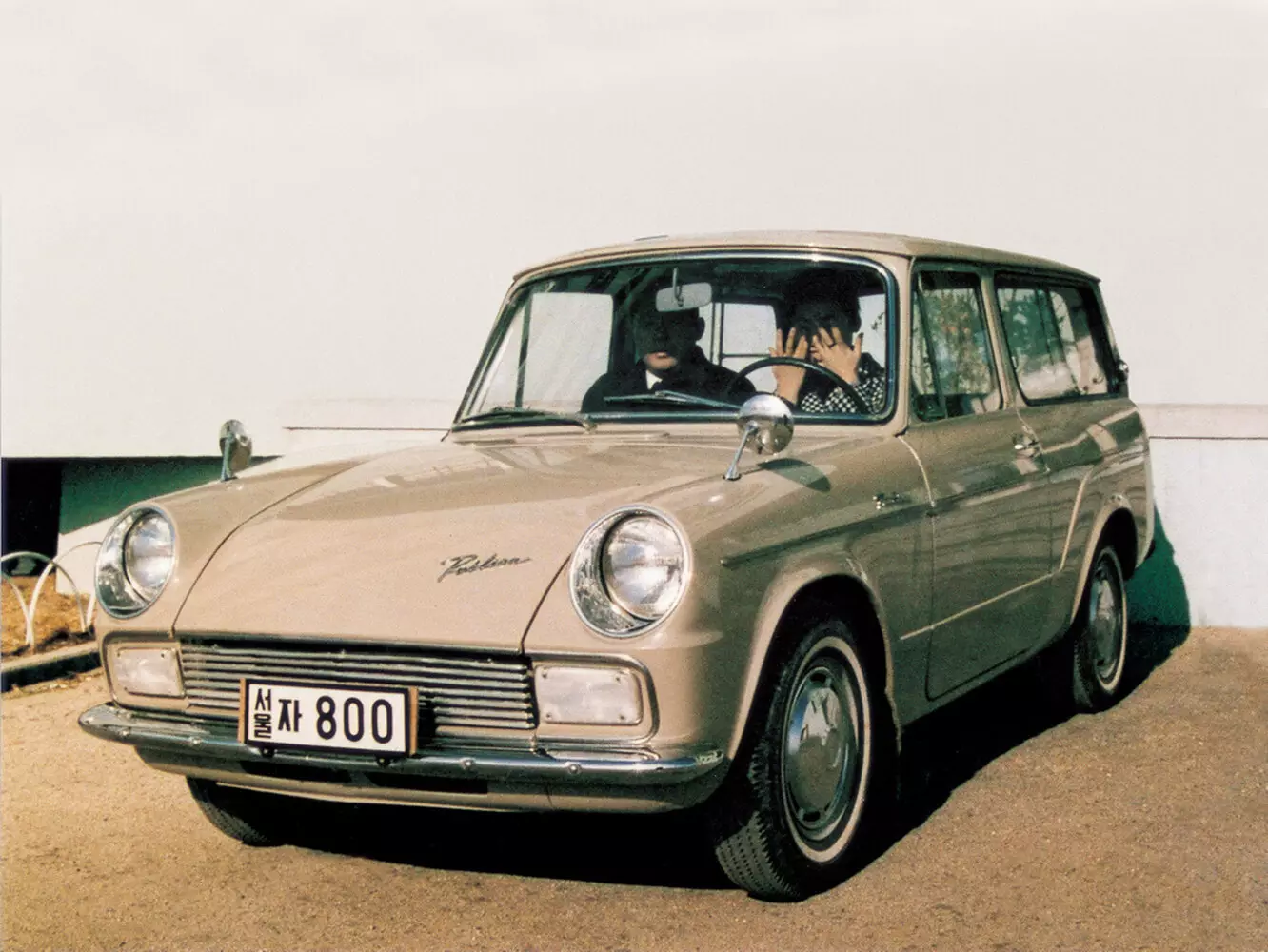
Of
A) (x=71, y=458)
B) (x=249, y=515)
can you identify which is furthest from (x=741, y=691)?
(x=71, y=458)

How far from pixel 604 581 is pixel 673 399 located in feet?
3.99

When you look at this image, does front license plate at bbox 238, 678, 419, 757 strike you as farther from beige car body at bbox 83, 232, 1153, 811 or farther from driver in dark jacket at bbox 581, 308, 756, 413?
driver in dark jacket at bbox 581, 308, 756, 413

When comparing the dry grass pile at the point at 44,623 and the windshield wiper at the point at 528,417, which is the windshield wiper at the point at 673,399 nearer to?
the windshield wiper at the point at 528,417

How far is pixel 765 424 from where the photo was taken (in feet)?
11.4

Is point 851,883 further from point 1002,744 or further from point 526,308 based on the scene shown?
point 526,308

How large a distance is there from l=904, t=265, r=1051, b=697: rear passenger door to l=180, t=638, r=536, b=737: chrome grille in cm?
145

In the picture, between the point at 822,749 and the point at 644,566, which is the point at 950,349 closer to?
the point at 822,749

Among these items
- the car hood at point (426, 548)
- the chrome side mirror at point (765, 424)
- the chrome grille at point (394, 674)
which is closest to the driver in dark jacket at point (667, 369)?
the car hood at point (426, 548)

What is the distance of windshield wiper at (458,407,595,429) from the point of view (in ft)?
14.1

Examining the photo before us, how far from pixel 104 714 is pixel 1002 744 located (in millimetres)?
2981

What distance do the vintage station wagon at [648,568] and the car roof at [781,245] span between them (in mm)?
13

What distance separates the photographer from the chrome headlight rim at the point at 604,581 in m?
3.04

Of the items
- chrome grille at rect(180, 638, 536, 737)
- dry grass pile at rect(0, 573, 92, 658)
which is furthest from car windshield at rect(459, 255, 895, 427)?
dry grass pile at rect(0, 573, 92, 658)

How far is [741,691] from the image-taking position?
316 cm
